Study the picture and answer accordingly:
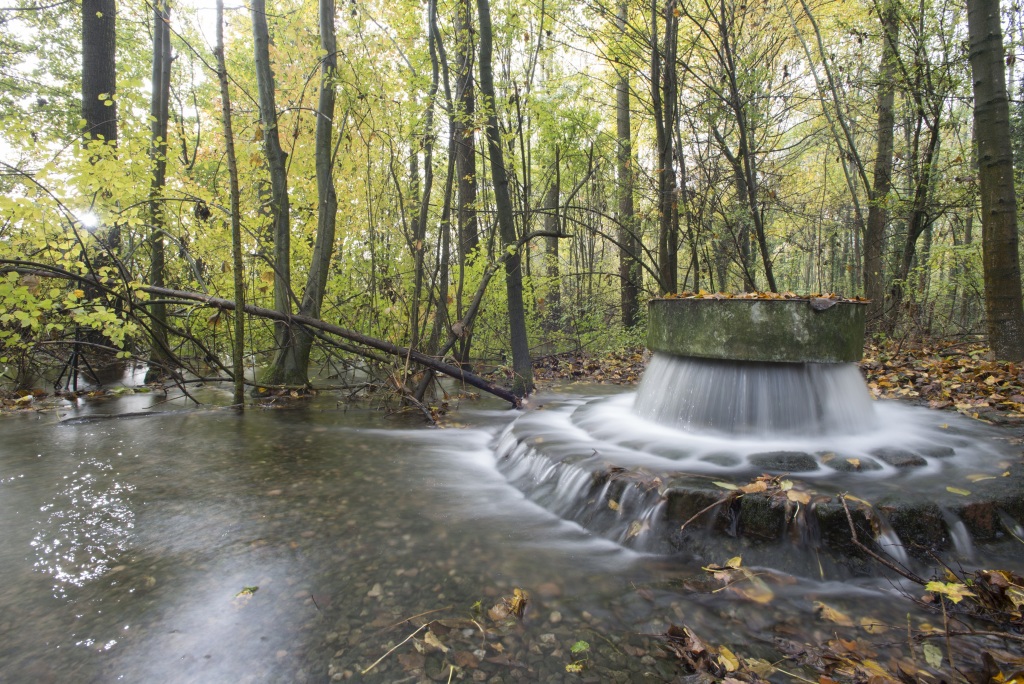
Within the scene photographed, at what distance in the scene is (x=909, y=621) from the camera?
99.3 inches

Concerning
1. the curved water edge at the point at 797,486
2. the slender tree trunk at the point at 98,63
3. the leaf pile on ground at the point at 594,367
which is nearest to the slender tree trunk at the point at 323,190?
the leaf pile on ground at the point at 594,367

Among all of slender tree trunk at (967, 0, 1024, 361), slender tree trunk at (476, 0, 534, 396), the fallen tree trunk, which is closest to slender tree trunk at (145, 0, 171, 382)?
the fallen tree trunk

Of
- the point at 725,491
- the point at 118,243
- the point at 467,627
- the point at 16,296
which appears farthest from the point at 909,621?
the point at 118,243

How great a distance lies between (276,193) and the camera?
24.8 ft

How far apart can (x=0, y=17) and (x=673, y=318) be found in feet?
42.2

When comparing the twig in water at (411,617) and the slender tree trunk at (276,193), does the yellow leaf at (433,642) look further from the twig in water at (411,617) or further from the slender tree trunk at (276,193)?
the slender tree trunk at (276,193)

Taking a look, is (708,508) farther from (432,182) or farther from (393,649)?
(432,182)

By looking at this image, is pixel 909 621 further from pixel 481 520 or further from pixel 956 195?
pixel 956 195

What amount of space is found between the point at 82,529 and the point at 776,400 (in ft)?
17.8

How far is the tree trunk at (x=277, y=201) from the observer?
727 centimetres

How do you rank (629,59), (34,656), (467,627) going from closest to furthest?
(34,656) < (467,627) < (629,59)

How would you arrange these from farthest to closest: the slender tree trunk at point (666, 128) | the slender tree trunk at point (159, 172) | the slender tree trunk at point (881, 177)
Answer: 1. the slender tree trunk at point (881, 177)
2. the slender tree trunk at point (666, 128)
3. the slender tree trunk at point (159, 172)

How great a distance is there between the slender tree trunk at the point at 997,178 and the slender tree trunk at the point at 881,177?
2.91 metres

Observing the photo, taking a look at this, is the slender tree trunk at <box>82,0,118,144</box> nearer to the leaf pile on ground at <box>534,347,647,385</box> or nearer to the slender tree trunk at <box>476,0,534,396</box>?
the slender tree trunk at <box>476,0,534,396</box>
